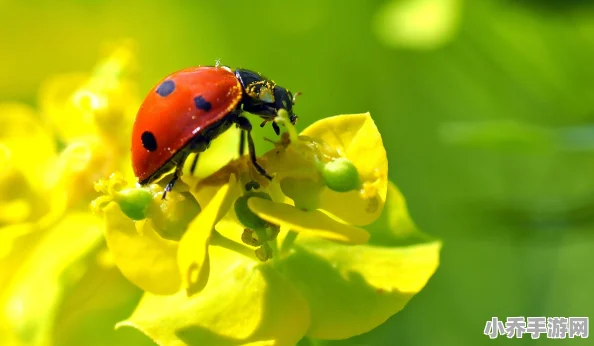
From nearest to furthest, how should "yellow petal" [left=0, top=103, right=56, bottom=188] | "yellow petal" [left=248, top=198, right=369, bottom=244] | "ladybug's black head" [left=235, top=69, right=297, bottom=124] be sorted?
"yellow petal" [left=248, top=198, right=369, bottom=244] < "ladybug's black head" [left=235, top=69, right=297, bottom=124] < "yellow petal" [left=0, top=103, right=56, bottom=188]

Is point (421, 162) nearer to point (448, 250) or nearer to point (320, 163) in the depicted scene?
point (448, 250)

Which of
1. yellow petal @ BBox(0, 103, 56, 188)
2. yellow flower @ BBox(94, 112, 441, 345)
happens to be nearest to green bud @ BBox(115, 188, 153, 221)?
yellow flower @ BBox(94, 112, 441, 345)

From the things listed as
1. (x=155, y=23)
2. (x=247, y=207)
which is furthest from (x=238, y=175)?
(x=155, y=23)

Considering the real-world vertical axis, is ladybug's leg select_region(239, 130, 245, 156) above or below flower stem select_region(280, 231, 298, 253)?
above

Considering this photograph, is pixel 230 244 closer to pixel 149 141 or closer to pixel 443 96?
pixel 149 141

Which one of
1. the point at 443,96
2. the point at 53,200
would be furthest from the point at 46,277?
the point at 443,96

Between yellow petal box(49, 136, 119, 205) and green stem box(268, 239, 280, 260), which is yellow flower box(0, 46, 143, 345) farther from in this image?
green stem box(268, 239, 280, 260)

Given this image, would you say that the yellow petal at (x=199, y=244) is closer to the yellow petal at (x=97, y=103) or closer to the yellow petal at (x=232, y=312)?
the yellow petal at (x=232, y=312)
